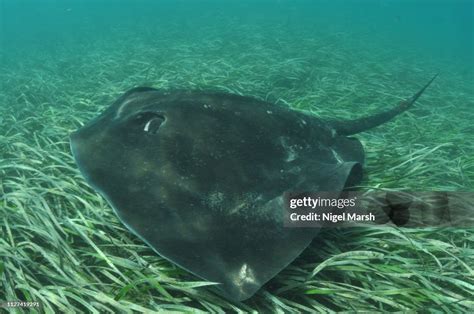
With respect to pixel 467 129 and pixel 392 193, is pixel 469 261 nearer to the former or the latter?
pixel 392 193

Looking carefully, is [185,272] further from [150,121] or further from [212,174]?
[150,121]

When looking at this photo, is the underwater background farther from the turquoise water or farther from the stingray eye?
the turquoise water

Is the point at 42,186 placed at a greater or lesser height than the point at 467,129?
greater

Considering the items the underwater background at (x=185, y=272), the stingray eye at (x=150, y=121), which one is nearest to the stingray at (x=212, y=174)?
the stingray eye at (x=150, y=121)

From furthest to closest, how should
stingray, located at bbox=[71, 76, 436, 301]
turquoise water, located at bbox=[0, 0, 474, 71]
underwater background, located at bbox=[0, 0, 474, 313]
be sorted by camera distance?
1. turquoise water, located at bbox=[0, 0, 474, 71]
2. underwater background, located at bbox=[0, 0, 474, 313]
3. stingray, located at bbox=[71, 76, 436, 301]

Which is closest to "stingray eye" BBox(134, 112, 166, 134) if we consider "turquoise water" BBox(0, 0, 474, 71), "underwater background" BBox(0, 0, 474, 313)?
"underwater background" BBox(0, 0, 474, 313)

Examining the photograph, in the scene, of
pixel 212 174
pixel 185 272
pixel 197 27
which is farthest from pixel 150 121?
pixel 197 27

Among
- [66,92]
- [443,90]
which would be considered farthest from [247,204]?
[443,90]

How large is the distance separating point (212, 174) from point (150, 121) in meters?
0.88

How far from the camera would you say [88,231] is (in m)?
2.92

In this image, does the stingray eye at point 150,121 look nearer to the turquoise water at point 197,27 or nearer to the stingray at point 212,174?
the stingray at point 212,174

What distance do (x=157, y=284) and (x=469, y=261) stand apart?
8.34 feet

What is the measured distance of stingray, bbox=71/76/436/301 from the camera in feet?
6.81

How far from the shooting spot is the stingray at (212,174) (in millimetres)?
2076
